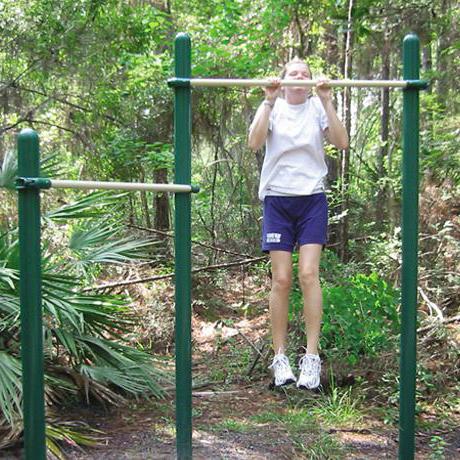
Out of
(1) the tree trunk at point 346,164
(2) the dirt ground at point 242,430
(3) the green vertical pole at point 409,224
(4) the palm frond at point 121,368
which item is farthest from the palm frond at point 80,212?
(1) the tree trunk at point 346,164

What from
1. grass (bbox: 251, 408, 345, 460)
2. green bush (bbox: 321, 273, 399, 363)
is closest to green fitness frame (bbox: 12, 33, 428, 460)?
grass (bbox: 251, 408, 345, 460)

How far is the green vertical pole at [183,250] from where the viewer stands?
9.29ft

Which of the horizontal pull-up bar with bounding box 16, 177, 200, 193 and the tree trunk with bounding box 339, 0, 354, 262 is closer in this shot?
the horizontal pull-up bar with bounding box 16, 177, 200, 193

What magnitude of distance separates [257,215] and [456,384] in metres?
3.53

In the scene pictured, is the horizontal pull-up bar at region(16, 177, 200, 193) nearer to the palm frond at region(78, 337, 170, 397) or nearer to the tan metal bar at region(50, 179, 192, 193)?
the tan metal bar at region(50, 179, 192, 193)

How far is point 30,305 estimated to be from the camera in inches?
91.4

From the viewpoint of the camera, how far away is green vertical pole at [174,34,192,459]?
2.83 m

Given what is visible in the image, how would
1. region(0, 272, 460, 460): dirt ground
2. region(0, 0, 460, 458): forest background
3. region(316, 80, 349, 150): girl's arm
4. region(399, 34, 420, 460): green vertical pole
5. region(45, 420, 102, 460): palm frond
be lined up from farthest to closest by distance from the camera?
region(0, 0, 460, 458): forest background → region(0, 272, 460, 460): dirt ground → region(45, 420, 102, 460): palm frond → region(316, 80, 349, 150): girl's arm → region(399, 34, 420, 460): green vertical pole

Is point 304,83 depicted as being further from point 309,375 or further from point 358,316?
point 358,316

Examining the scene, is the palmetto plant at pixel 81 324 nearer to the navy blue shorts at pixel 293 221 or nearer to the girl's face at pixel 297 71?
the navy blue shorts at pixel 293 221

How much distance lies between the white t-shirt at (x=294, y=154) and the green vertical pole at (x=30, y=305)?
1224 mm

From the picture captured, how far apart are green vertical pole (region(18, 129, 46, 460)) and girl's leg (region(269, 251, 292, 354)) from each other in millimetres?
1241

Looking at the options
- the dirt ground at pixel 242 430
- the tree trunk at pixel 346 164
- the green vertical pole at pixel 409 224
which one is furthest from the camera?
the tree trunk at pixel 346 164

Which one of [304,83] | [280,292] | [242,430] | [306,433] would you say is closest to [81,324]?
[242,430]
